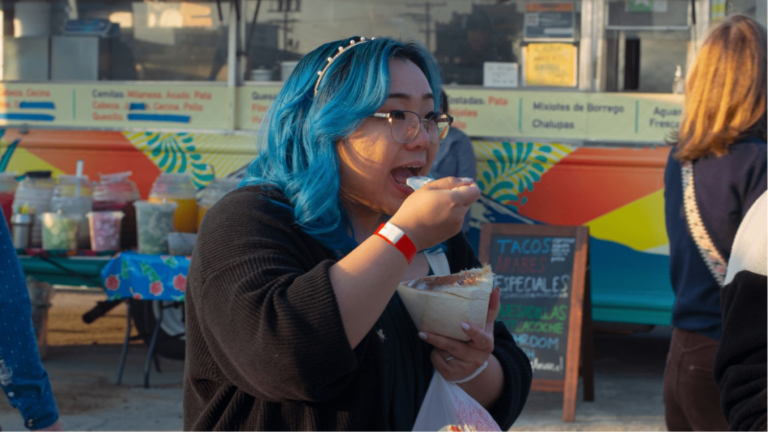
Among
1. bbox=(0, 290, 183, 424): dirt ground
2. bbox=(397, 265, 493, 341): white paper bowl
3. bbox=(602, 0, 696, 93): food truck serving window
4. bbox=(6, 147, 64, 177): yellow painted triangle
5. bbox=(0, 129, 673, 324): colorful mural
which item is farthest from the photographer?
bbox=(6, 147, 64, 177): yellow painted triangle

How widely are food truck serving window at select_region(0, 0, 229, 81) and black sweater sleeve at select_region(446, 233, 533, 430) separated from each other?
4788mm

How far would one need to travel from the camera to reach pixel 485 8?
6125 millimetres

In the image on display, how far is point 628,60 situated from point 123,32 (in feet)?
13.1

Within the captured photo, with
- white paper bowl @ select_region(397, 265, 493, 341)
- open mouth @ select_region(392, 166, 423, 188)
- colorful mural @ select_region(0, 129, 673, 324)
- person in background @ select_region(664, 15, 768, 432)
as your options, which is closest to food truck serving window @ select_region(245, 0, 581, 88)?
colorful mural @ select_region(0, 129, 673, 324)

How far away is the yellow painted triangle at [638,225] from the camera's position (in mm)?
5793

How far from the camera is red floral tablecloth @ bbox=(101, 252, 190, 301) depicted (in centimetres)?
511

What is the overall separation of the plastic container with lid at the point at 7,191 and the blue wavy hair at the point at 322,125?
14.9 ft

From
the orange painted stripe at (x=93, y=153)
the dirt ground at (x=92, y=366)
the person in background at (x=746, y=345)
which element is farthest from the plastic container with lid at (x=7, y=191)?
the person in background at (x=746, y=345)

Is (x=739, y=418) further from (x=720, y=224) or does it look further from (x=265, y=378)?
(x=720, y=224)

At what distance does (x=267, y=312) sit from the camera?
1317 mm

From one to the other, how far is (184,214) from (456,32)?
2.47m

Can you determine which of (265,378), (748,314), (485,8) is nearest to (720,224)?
(748,314)

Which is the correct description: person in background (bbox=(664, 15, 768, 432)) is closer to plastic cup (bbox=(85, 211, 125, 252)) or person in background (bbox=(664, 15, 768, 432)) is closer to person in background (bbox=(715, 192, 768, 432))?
person in background (bbox=(715, 192, 768, 432))

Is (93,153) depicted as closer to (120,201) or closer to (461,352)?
(120,201)
